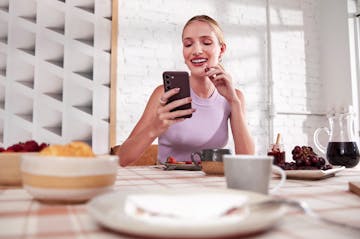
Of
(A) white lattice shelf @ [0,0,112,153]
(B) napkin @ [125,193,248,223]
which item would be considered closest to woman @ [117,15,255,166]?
(A) white lattice shelf @ [0,0,112,153]

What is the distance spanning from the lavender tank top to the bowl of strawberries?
104 centimetres

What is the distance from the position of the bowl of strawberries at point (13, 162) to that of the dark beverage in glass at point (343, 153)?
996mm

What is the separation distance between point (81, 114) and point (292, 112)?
196cm

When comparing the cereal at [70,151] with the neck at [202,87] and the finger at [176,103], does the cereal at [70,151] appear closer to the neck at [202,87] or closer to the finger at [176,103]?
→ the finger at [176,103]

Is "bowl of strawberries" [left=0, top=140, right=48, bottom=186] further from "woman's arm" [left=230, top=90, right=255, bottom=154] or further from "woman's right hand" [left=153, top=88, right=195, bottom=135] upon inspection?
"woman's arm" [left=230, top=90, right=255, bottom=154]

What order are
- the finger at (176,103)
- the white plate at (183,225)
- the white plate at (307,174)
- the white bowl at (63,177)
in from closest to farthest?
the white plate at (183,225) → the white bowl at (63,177) → the white plate at (307,174) → the finger at (176,103)

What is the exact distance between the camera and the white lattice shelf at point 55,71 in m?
2.32

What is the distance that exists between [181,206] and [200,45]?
Answer: 1.39 metres

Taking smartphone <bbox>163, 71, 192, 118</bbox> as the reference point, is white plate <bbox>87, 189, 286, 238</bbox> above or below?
below

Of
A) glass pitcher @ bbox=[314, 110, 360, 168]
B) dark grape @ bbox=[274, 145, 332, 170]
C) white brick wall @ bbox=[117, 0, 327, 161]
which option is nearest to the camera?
dark grape @ bbox=[274, 145, 332, 170]

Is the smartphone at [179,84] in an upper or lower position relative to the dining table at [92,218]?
upper

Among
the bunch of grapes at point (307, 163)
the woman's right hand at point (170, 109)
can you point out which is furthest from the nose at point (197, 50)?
the bunch of grapes at point (307, 163)

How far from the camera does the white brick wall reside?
2.62 meters

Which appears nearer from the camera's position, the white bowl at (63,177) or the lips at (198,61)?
the white bowl at (63,177)
